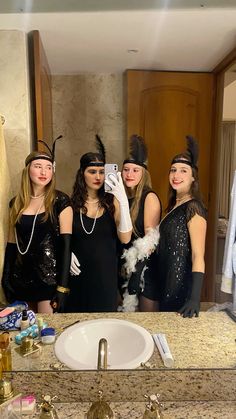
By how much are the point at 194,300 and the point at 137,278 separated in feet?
0.72

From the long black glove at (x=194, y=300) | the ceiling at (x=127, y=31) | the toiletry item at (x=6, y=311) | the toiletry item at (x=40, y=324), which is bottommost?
the toiletry item at (x=40, y=324)

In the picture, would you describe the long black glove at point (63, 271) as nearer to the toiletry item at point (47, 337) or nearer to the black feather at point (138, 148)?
the toiletry item at point (47, 337)

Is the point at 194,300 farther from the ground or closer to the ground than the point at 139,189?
closer to the ground

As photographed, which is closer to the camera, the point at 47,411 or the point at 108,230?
the point at 47,411

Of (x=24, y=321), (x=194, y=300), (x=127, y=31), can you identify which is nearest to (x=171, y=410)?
(x=194, y=300)

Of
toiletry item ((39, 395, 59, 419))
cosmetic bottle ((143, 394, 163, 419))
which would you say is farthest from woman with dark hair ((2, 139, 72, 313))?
cosmetic bottle ((143, 394, 163, 419))

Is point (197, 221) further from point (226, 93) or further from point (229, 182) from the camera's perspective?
point (226, 93)

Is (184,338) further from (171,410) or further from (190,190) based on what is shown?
(190,190)

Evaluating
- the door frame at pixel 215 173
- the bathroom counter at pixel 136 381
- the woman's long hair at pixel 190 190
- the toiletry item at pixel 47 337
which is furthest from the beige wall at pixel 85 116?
the bathroom counter at pixel 136 381

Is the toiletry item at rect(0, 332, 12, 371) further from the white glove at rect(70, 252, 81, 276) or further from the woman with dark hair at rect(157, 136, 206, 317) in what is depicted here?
the woman with dark hair at rect(157, 136, 206, 317)

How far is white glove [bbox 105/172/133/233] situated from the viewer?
1069mm

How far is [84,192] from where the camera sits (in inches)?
42.4

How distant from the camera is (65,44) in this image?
107 cm

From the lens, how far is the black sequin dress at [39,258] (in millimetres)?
1090
